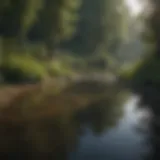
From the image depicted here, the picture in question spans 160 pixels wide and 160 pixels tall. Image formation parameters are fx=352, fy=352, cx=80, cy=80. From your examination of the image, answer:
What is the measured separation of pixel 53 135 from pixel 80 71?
0.20 m

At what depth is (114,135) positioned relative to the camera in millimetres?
742

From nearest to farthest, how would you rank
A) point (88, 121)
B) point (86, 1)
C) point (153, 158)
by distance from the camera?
point (153, 158), point (88, 121), point (86, 1)

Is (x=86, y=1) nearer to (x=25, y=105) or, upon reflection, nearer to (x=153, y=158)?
(x=25, y=105)

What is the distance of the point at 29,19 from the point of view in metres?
0.94

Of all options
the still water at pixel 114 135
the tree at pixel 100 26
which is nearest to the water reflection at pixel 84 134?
the still water at pixel 114 135

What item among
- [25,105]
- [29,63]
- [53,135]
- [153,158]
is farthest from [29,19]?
[153,158]

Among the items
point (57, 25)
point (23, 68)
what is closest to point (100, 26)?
point (57, 25)

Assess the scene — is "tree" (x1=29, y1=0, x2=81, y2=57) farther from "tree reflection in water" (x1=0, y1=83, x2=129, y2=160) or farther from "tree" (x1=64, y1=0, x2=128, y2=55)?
"tree reflection in water" (x1=0, y1=83, x2=129, y2=160)

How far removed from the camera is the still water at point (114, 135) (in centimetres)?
68

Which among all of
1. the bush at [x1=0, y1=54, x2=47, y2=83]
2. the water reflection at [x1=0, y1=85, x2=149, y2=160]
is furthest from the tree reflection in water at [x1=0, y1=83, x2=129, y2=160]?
the bush at [x1=0, y1=54, x2=47, y2=83]

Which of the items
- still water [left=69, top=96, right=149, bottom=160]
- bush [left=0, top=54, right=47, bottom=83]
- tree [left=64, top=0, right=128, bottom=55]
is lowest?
still water [left=69, top=96, right=149, bottom=160]

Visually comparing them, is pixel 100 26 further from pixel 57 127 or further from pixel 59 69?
pixel 57 127

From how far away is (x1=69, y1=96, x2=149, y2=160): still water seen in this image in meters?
0.68

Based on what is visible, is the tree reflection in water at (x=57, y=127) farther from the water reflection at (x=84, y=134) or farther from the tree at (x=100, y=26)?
the tree at (x=100, y=26)
